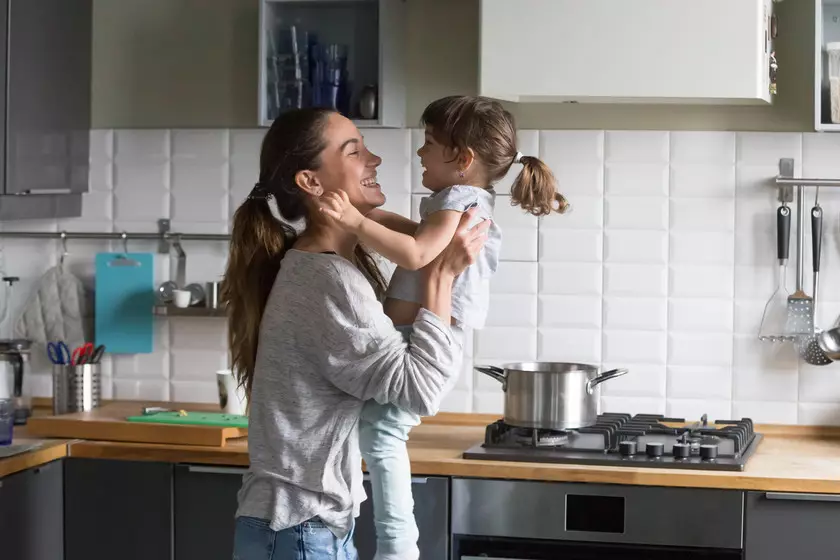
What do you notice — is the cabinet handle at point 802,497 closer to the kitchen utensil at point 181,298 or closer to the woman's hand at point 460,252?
the woman's hand at point 460,252

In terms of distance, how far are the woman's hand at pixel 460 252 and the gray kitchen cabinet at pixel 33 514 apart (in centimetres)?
127

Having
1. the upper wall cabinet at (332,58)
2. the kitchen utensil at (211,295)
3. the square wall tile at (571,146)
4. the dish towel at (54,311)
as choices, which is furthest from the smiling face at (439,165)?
the dish towel at (54,311)

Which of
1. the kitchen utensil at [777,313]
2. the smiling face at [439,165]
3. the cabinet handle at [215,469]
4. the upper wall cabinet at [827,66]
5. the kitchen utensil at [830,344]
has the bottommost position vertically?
the cabinet handle at [215,469]

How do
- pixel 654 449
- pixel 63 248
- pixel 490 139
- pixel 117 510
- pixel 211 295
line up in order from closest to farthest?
1. pixel 490 139
2. pixel 654 449
3. pixel 117 510
4. pixel 211 295
5. pixel 63 248

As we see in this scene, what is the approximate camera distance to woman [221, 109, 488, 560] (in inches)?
74.9

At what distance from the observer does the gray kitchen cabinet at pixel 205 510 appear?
2895 millimetres

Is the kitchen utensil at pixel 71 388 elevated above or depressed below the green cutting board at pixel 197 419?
above

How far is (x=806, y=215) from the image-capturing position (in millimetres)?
3252

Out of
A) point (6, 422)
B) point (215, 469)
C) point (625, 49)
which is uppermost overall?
point (625, 49)

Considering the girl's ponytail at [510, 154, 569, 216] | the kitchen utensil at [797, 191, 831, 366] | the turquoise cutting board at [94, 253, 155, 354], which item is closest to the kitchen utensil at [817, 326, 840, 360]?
the kitchen utensil at [797, 191, 831, 366]

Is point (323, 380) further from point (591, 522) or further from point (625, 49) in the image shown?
point (625, 49)

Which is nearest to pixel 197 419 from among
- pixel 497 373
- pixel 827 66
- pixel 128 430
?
pixel 128 430

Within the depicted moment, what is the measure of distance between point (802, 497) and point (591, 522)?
1.54ft

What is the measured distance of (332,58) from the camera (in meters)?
3.18
